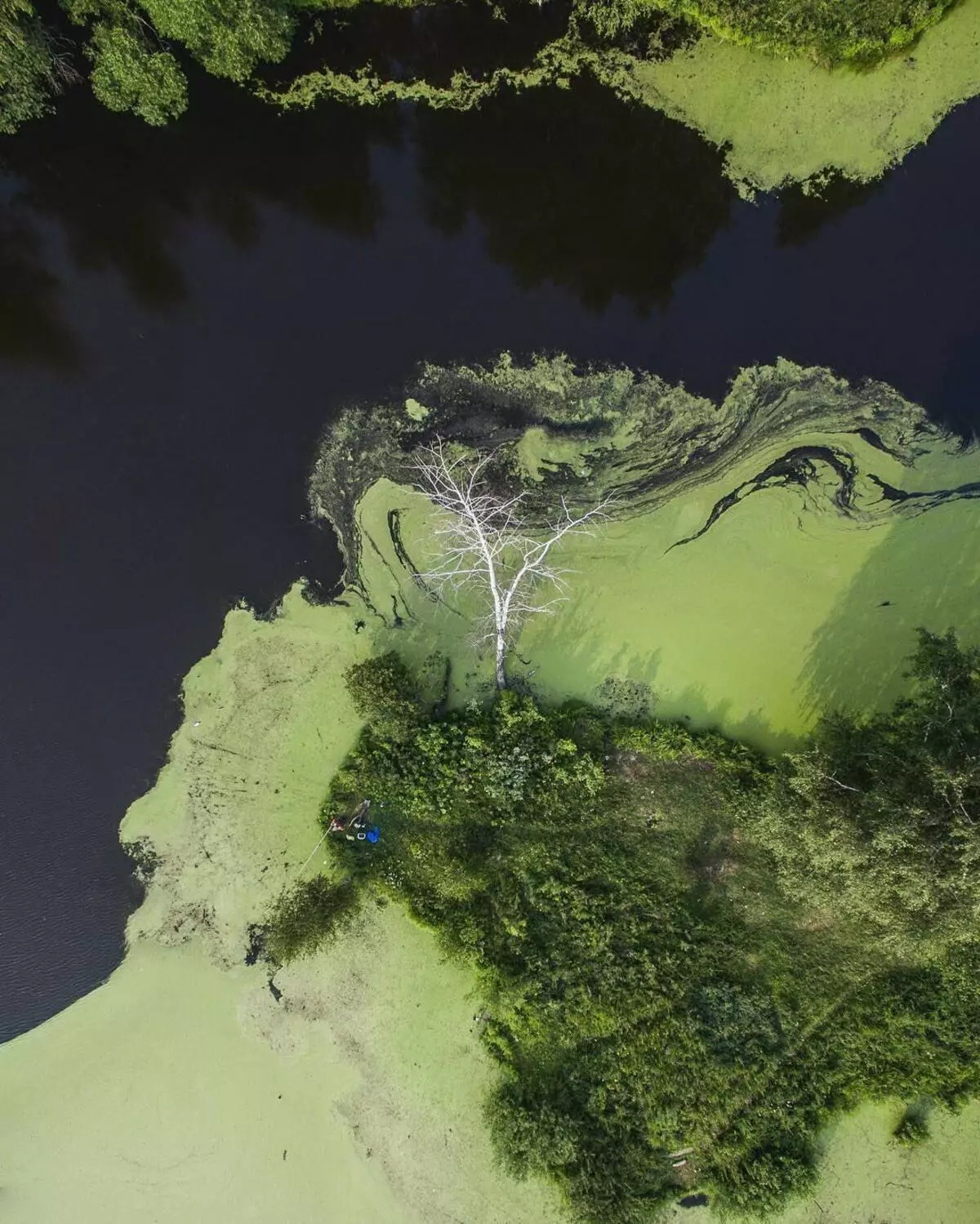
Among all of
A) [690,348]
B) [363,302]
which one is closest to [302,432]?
[363,302]

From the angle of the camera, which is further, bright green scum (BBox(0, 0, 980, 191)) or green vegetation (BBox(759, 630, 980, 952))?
bright green scum (BBox(0, 0, 980, 191))

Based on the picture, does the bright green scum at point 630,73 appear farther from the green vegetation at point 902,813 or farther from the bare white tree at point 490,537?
the green vegetation at point 902,813

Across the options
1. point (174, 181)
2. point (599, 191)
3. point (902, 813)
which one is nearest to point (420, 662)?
point (902, 813)

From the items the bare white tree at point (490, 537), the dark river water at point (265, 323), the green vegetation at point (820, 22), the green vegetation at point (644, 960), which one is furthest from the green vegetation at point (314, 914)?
the green vegetation at point (820, 22)

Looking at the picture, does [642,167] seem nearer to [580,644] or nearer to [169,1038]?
[580,644]

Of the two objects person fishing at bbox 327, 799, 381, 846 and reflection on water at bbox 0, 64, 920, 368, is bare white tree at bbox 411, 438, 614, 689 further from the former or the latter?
reflection on water at bbox 0, 64, 920, 368

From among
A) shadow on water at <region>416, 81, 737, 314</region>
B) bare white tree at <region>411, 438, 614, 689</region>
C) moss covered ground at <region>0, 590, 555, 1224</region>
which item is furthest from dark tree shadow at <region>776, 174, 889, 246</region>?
moss covered ground at <region>0, 590, 555, 1224</region>

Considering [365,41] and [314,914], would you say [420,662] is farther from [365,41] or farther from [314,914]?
[365,41]
